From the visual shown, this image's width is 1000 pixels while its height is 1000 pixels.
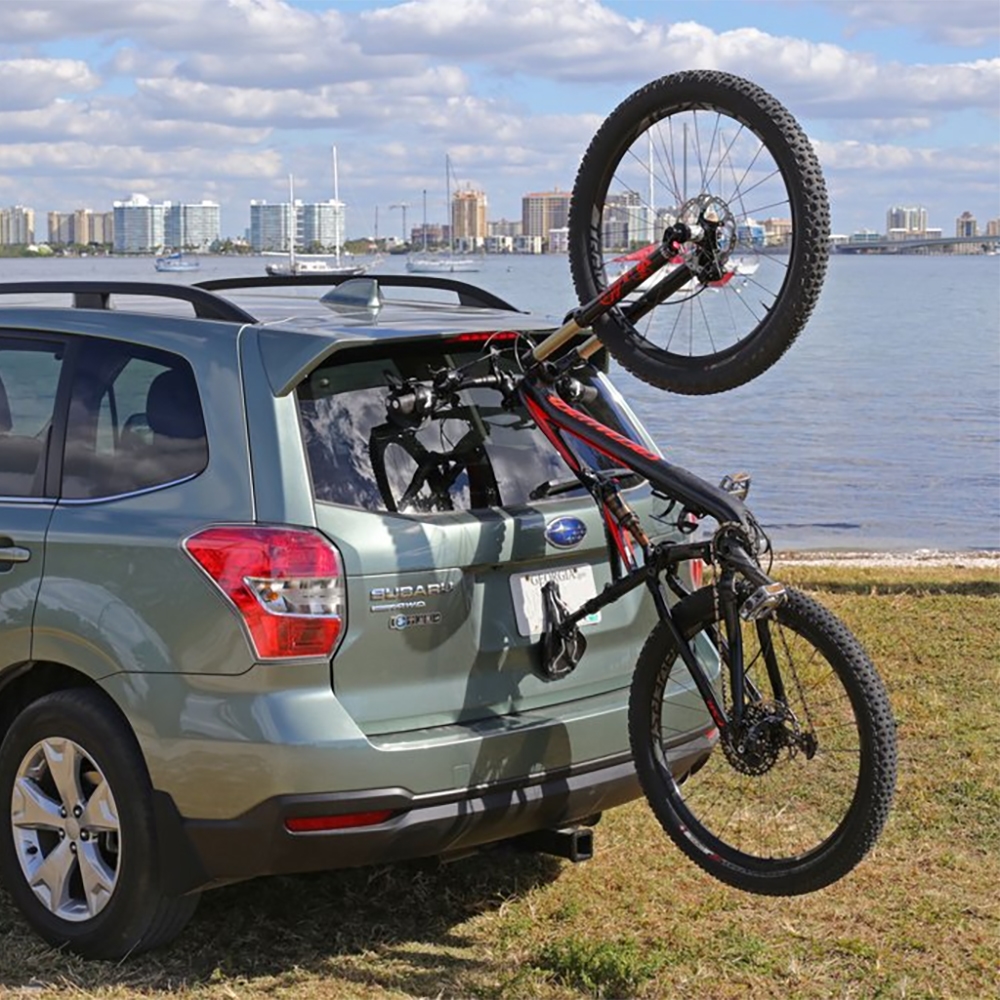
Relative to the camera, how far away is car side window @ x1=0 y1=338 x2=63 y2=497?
5160 mm

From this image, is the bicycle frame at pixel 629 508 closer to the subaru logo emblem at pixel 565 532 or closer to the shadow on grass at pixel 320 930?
the subaru logo emblem at pixel 565 532

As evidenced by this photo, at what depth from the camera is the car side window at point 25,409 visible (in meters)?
5.16

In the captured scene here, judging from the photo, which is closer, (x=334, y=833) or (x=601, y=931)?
(x=334, y=833)

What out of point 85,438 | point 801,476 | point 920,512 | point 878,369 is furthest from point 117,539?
point 878,369

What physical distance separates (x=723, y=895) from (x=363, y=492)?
1.77 m

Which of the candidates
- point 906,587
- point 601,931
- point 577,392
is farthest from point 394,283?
point 906,587

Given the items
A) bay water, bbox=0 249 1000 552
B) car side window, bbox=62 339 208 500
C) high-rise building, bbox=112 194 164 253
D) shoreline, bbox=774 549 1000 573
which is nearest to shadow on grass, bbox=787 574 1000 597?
bay water, bbox=0 249 1000 552

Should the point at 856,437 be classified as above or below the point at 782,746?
below

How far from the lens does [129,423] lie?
4949mm

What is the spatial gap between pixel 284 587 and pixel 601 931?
1.50m

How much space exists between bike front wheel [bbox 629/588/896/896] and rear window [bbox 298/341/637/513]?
598 millimetres

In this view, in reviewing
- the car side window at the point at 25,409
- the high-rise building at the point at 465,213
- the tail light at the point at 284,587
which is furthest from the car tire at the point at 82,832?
the high-rise building at the point at 465,213

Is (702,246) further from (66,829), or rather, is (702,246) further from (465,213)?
(465,213)

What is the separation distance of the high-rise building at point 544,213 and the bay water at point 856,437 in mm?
210
